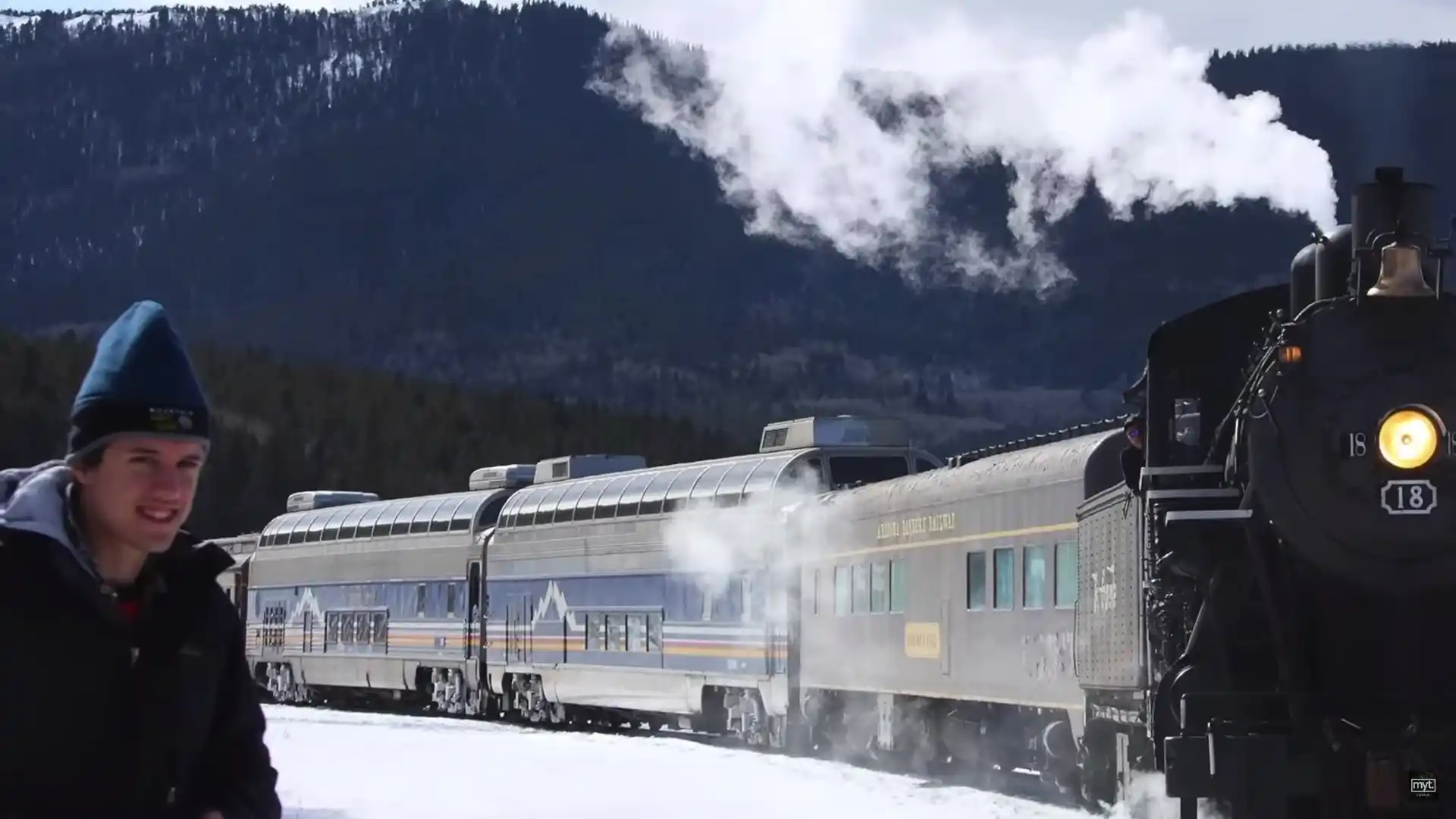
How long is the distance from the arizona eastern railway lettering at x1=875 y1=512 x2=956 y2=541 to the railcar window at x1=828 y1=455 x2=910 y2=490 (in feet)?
15.2

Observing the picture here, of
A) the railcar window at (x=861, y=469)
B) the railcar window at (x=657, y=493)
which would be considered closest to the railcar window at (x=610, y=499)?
the railcar window at (x=657, y=493)

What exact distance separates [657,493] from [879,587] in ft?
25.7

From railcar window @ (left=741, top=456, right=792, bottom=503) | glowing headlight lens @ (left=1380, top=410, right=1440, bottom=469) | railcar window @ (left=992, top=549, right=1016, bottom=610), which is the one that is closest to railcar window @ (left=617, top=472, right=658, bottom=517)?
railcar window @ (left=741, top=456, right=792, bottom=503)

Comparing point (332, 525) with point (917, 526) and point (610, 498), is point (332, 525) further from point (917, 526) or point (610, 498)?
point (917, 526)

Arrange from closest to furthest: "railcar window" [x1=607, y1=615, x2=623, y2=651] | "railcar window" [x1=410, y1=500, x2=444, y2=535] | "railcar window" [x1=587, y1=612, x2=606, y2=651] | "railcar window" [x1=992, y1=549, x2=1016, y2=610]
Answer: "railcar window" [x1=992, y1=549, x2=1016, y2=610] → "railcar window" [x1=607, y1=615, x2=623, y2=651] → "railcar window" [x1=587, y1=612, x2=606, y2=651] → "railcar window" [x1=410, y1=500, x2=444, y2=535]

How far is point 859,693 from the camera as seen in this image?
2439 cm

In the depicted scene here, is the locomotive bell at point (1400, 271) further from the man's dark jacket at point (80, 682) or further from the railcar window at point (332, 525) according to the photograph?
the railcar window at point (332, 525)

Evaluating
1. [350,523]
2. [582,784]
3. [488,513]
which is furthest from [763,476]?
[350,523]

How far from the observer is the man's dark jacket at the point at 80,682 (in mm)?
3619

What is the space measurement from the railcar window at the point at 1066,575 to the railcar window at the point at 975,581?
91.1 inches

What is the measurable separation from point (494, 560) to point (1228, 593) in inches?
1061

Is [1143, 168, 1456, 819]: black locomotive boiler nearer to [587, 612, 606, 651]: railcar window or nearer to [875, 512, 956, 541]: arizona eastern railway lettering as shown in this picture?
[875, 512, 956, 541]: arizona eastern railway lettering

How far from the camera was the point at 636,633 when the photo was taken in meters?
30.2

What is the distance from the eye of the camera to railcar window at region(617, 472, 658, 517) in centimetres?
3119
